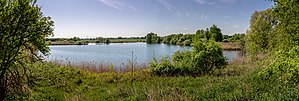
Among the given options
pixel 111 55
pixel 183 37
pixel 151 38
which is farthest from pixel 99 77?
pixel 151 38

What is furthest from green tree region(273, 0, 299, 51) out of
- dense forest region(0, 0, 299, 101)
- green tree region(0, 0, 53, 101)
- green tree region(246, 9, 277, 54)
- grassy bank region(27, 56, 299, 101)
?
green tree region(246, 9, 277, 54)

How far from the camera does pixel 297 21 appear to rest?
23.6 ft

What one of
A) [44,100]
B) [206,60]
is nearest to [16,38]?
[44,100]

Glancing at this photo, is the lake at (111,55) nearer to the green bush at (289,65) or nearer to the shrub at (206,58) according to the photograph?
the shrub at (206,58)

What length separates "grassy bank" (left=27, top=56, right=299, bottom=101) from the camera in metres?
6.52

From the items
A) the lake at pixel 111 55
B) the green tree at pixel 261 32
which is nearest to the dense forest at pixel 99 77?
the lake at pixel 111 55

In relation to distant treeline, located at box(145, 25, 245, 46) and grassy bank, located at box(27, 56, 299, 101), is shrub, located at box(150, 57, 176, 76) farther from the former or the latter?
distant treeline, located at box(145, 25, 245, 46)

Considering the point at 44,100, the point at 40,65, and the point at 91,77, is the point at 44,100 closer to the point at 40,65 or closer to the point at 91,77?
the point at 40,65

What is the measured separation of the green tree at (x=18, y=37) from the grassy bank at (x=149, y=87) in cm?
100

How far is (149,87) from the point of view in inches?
371

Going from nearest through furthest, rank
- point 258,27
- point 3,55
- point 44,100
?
point 3,55
point 44,100
point 258,27

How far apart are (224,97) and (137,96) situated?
105 inches

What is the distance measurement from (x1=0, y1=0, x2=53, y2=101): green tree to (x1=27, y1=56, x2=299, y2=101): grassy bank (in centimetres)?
100

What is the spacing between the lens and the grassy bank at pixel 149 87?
21.4ft
